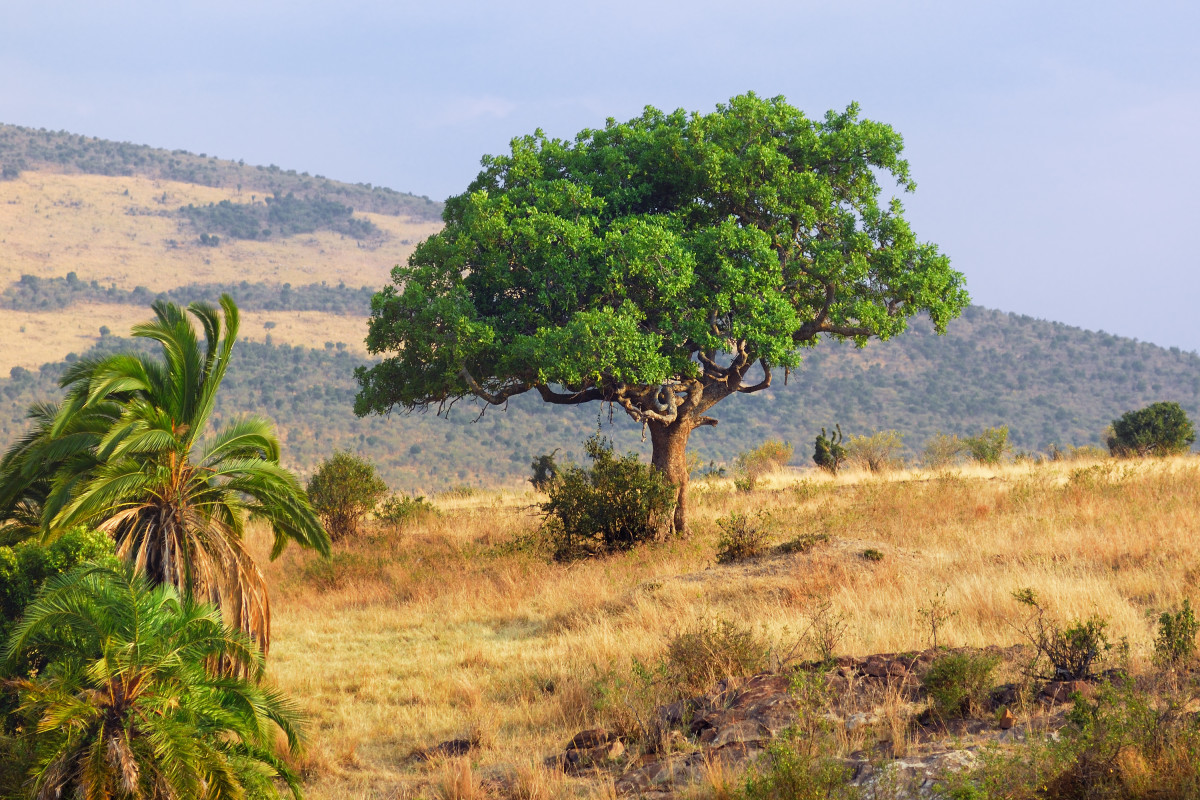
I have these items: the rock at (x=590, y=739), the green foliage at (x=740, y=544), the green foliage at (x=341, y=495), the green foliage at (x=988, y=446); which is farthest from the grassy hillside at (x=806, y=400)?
the rock at (x=590, y=739)

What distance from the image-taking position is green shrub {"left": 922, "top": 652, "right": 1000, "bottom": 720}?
776cm

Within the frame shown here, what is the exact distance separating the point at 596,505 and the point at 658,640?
25.3ft

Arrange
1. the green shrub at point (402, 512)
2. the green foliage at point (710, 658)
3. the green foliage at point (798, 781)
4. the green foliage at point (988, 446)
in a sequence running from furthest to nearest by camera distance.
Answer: the green foliage at point (988, 446) → the green shrub at point (402, 512) → the green foliage at point (710, 658) → the green foliage at point (798, 781)

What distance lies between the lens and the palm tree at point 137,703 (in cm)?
623

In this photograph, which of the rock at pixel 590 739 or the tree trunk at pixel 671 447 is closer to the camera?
the rock at pixel 590 739

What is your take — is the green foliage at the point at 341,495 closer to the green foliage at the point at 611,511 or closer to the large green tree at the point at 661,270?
the large green tree at the point at 661,270

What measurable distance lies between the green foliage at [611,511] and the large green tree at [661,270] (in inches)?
43.9

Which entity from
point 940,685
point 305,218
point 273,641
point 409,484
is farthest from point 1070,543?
point 305,218

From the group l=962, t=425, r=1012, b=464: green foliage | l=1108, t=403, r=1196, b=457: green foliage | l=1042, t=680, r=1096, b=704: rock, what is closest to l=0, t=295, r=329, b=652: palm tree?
l=1042, t=680, r=1096, b=704: rock

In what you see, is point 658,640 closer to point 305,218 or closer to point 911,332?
point 911,332

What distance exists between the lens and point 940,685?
7.97 meters

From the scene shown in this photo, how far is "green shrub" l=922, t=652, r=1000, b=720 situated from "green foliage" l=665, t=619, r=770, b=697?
201 cm

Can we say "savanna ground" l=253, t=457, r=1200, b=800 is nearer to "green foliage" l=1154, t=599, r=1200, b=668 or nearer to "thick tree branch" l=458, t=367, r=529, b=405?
"green foliage" l=1154, t=599, r=1200, b=668

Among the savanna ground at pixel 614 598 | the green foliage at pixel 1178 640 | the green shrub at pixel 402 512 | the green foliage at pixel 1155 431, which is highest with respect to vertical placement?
the green foliage at pixel 1155 431
